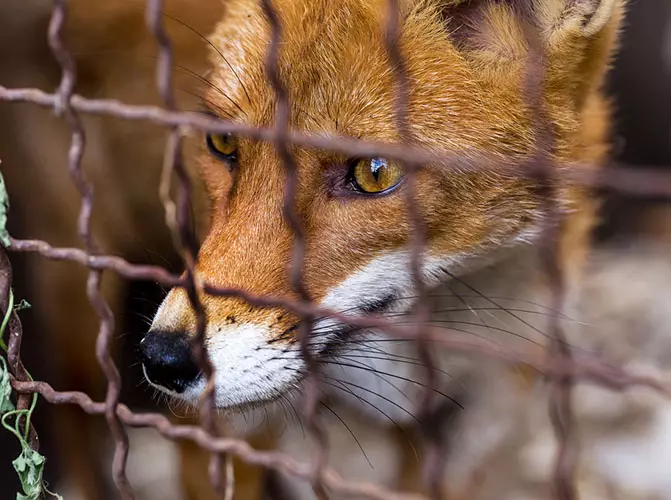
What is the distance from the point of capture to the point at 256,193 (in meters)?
1.66

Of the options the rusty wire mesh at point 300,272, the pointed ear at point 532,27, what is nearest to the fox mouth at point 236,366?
the rusty wire mesh at point 300,272

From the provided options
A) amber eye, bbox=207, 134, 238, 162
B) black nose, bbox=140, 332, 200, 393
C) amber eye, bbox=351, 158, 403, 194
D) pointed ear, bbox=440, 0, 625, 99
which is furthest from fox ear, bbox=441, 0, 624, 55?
black nose, bbox=140, 332, 200, 393

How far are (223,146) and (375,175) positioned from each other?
0.46 m

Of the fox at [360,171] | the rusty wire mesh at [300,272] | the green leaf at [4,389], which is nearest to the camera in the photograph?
the rusty wire mesh at [300,272]

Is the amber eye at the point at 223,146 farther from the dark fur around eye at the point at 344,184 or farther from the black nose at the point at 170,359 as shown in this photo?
the black nose at the point at 170,359

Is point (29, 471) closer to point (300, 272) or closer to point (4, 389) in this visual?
point (4, 389)

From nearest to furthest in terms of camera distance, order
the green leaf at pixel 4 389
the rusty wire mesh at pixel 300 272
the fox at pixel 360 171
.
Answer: the rusty wire mesh at pixel 300 272
the green leaf at pixel 4 389
the fox at pixel 360 171

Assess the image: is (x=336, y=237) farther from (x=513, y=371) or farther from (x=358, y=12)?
(x=513, y=371)

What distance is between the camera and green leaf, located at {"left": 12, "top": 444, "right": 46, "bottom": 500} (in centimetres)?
143

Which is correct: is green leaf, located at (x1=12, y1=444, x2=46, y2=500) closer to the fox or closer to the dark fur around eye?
the fox

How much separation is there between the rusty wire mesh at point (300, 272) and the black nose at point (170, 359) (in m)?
0.17

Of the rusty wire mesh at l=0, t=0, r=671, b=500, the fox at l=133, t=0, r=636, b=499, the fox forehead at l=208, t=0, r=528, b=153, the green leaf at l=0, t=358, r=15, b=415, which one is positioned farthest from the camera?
the fox forehead at l=208, t=0, r=528, b=153

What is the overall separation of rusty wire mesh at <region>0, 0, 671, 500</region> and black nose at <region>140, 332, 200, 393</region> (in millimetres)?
168

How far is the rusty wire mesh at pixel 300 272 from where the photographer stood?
856 mm
